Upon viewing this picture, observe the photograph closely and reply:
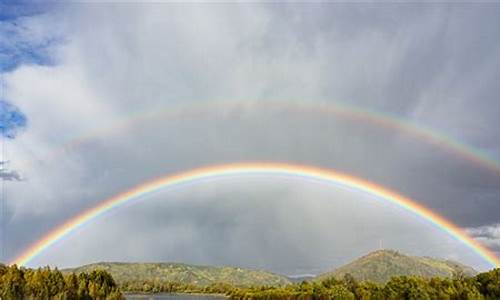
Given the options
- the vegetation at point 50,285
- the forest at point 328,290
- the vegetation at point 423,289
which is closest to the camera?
the vegetation at point 423,289

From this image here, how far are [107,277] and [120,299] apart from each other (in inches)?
427

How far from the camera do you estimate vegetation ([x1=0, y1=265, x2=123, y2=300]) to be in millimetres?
127188

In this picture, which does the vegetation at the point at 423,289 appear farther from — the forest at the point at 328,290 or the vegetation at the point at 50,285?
the vegetation at the point at 50,285

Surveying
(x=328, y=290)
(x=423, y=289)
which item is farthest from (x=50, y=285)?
(x=423, y=289)

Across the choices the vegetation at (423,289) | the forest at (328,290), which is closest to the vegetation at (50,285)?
the forest at (328,290)

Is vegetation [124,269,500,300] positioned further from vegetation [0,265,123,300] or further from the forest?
vegetation [0,265,123,300]

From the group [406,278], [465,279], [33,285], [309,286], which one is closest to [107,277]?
[33,285]

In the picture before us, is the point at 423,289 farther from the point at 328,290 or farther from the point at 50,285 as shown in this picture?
the point at 50,285

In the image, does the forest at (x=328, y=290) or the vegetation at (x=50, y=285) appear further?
the vegetation at (x=50, y=285)

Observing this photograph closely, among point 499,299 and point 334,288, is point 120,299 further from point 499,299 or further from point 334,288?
point 499,299

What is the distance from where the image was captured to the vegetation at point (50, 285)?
417 ft

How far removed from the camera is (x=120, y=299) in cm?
14075

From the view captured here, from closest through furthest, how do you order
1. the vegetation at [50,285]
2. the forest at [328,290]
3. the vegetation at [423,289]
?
the vegetation at [423,289] → the forest at [328,290] → the vegetation at [50,285]

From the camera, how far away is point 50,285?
13075 cm
